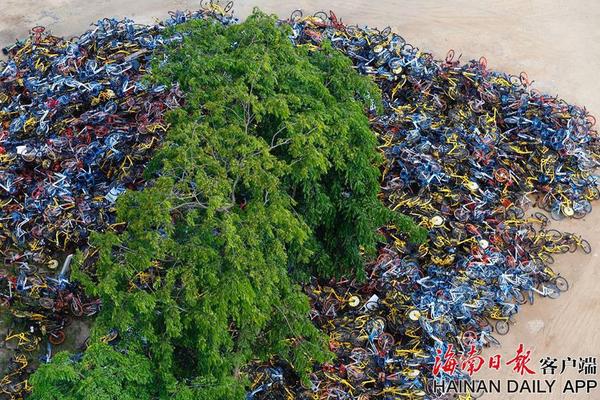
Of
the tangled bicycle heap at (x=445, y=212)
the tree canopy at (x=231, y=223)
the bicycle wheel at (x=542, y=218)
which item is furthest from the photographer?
the bicycle wheel at (x=542, y=218)

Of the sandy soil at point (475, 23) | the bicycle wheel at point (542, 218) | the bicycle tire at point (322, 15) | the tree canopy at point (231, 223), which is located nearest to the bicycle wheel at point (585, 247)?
the bicycle wheel at point (542, 218)

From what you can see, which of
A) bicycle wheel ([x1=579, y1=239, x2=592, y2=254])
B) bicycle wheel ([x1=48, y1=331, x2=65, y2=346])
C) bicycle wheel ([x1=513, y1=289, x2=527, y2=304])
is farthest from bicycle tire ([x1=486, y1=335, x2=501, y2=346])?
bicycle wheel ([x1=48, y1=331, x2=65, y2=346])

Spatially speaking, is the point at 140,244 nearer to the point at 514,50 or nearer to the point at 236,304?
the point at 236,304

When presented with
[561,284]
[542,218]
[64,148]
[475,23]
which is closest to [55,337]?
[64,148]

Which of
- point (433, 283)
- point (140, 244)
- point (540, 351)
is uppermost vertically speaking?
point (140, 244)

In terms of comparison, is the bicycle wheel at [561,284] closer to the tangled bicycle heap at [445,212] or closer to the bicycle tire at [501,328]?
the tangled bicycle heap at [445,212]

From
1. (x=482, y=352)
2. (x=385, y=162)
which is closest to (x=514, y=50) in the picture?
(x=385, y=162)

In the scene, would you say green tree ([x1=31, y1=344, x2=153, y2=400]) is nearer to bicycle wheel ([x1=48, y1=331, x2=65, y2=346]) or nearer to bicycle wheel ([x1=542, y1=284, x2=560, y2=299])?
bicycle wheel ([x1=48, y1=331, x2=65, y2=346])
